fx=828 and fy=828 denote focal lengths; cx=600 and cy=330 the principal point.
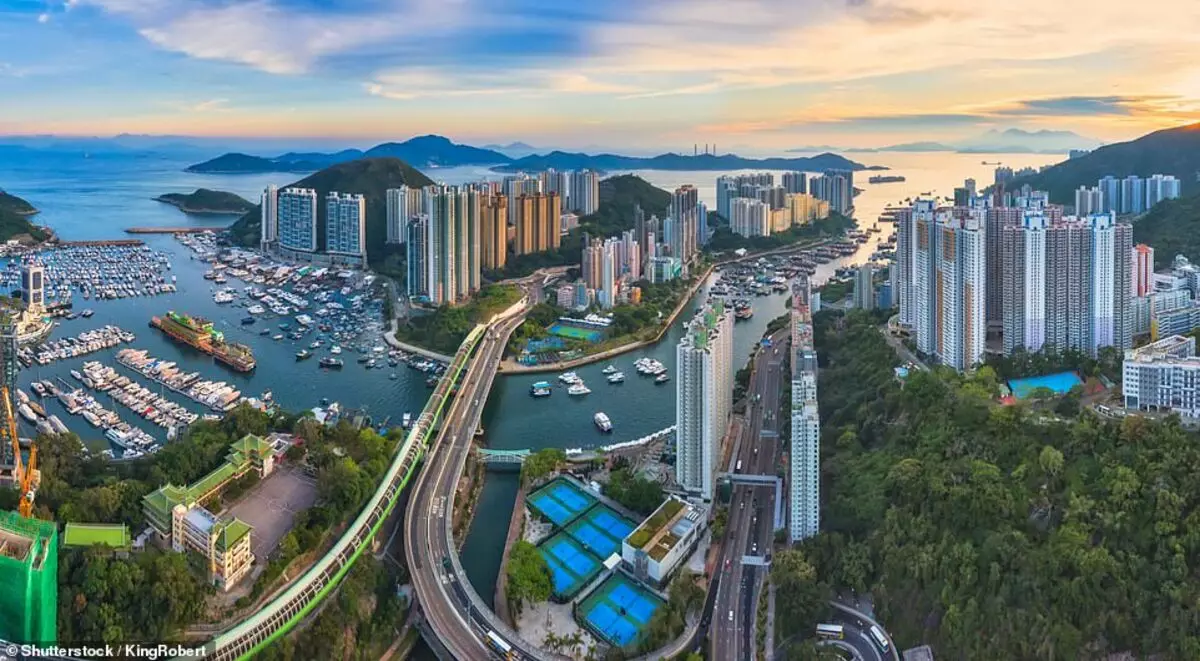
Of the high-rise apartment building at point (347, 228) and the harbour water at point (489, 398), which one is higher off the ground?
the high-rise apartment building at point (347, 228)

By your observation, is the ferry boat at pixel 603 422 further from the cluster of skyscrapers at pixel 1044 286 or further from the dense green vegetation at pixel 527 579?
the cluster of skyscrapers at pixel 1044 286

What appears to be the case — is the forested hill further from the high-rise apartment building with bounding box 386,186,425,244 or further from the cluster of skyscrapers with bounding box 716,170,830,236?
the high-rise apartment building with bounding box 386,186,425,244

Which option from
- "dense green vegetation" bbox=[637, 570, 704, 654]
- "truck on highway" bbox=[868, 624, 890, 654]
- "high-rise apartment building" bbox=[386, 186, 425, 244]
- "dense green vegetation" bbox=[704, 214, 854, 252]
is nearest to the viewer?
"truck on highway" bbox=[868, 624, 890, 654]

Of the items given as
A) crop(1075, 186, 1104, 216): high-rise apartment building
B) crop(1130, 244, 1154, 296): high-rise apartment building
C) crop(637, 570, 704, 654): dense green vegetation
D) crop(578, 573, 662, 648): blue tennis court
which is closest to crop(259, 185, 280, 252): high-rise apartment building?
crop(578, 573, 662, 648): blue tennis court

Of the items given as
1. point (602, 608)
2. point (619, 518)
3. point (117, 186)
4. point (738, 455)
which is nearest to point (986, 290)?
point (738, 455)

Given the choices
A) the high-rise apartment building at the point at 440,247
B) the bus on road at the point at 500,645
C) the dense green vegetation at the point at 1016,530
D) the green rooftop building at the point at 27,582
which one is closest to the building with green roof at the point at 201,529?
the green rooftop building at the point at 27,582

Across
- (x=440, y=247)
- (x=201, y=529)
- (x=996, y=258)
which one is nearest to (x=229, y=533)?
(x=201, y=529)
